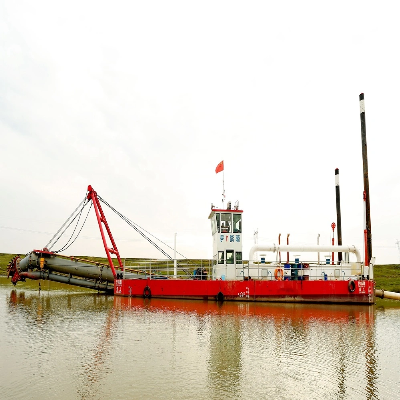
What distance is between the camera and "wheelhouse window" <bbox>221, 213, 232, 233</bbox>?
103 feet

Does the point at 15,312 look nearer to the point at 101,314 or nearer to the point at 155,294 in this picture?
the point at 101,314

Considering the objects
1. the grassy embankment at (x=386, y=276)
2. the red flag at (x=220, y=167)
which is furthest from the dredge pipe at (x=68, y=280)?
the red flag at (x=220, y=167)

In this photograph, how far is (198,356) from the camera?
480 inches

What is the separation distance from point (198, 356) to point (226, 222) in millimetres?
19636

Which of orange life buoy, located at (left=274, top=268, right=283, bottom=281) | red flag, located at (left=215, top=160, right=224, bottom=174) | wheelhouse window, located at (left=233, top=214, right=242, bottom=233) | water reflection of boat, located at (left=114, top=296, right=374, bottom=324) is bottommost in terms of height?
water reflection of boat, located at (left=114, top=296, right=374, bottom=324)

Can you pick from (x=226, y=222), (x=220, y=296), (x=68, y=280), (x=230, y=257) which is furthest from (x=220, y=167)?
(x=68, y=280)

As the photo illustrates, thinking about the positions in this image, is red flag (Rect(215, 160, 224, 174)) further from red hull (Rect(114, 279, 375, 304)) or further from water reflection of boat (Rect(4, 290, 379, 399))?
water reflection of boat (Rect(4, 290, 379, 399))

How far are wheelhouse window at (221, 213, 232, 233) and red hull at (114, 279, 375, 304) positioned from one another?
161 inches

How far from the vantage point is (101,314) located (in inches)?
868

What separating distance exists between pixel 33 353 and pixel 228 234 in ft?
66.5

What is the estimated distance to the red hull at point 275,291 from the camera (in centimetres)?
2812

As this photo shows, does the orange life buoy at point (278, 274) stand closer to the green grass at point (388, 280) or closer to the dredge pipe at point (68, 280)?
the dredge pipe at point (68, 280)

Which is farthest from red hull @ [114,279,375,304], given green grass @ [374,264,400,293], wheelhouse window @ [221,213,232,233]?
green grass @ [374,264,400,293]

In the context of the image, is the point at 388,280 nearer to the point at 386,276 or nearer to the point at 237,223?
the point at 386,276
